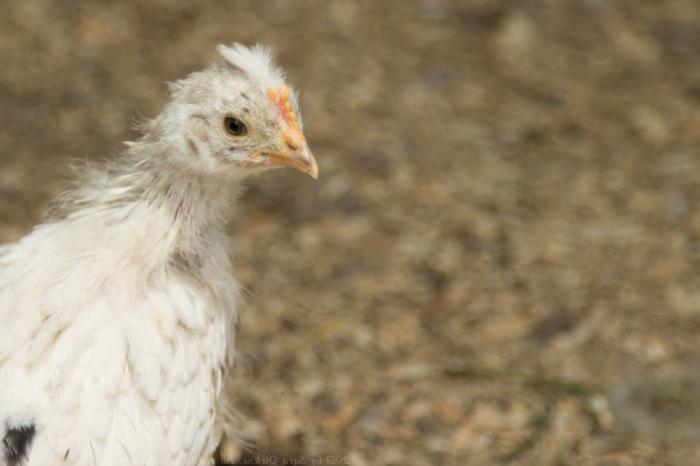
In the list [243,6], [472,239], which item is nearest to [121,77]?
[243,6]

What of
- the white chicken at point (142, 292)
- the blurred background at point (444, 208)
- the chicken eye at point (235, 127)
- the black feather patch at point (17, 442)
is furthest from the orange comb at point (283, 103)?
the blurred background at point (444, 208)

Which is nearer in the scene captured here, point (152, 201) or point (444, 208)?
point (152, 201)

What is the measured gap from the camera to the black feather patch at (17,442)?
106 inches

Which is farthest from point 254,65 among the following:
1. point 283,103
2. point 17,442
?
point 17,442

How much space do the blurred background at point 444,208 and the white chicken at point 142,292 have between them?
0.93m

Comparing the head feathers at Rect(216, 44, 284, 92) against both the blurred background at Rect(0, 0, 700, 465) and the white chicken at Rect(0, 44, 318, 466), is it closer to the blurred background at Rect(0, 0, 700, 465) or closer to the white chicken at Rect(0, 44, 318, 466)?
the white chicken at Rect(0, 44, 318, 466)

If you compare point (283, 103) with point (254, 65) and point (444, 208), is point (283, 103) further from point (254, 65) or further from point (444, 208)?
point (444, 208)

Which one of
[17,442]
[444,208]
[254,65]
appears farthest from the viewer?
[444,208]

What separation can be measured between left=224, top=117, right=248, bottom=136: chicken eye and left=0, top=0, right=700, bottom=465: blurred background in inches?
52.1

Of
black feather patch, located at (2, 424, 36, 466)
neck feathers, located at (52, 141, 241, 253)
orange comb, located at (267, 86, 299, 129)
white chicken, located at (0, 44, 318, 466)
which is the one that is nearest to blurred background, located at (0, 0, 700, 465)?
white chicken, located at (0, 44, 318, 466)

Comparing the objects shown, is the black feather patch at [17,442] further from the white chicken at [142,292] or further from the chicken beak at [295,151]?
the chicken beak at [295,151]

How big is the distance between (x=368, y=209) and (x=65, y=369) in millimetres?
2502

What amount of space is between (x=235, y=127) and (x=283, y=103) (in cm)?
15

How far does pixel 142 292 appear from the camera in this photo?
3.00 m
